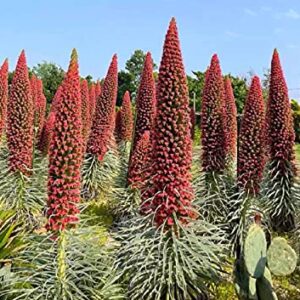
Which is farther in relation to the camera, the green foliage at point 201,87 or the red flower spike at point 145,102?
the green foliage at point 201,87

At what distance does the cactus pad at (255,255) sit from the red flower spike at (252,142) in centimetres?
230

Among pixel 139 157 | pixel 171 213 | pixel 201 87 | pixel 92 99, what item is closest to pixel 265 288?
pixel 171 213

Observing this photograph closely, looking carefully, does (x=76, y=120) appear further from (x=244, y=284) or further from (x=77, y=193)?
(x=244, y=284)

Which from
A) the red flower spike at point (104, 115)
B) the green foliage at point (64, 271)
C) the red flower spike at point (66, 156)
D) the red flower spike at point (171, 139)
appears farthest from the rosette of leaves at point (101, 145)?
the red flower spike at point (66, 156)

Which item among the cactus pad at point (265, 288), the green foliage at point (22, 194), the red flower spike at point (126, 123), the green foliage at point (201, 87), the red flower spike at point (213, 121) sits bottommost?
the cactus pad at point (265, 288)

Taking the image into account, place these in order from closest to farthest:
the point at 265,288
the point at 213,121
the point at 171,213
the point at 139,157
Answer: the point at 265,288, the point at 171,213, the point at 139,157, the point at 213,121

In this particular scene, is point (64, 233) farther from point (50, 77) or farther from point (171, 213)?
point (50, 77)

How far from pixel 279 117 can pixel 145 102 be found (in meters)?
2.23

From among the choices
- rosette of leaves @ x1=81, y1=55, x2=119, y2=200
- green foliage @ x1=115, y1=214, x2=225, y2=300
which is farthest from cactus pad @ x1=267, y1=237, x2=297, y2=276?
rosette of leaves @ x1=81, y1=55, x2=119, y2=200

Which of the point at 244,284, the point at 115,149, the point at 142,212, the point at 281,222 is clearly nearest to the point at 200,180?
the point at 281,222

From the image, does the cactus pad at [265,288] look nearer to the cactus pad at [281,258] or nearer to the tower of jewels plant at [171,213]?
the cactus pad at [281,258]

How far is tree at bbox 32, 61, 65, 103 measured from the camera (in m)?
34.8

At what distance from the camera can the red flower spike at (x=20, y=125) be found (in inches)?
303

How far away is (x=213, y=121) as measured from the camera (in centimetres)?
724
